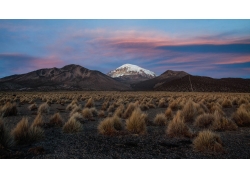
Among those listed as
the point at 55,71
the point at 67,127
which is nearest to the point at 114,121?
the point at 67,127

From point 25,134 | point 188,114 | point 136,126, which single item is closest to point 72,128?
point 25,134

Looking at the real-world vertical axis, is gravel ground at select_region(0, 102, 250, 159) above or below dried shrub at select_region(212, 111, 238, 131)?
below

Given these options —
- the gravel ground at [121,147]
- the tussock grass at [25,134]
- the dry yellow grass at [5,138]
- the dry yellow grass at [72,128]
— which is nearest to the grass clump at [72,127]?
the dry yellow grass at [72,128]

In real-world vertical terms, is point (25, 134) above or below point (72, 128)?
above

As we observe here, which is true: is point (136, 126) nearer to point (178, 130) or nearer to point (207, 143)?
point (178, 130)

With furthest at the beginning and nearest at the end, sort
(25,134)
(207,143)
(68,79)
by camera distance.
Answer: (68,79) < (25,134) < (207,143)

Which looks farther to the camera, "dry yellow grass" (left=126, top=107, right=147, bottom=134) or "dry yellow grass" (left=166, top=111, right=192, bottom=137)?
"dry yellow grass" (left=126, top=107, right=147, bottom=134)

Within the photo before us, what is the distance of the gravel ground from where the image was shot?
572 centimetres

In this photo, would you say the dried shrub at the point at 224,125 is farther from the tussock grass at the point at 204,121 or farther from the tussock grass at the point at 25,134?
the tussock grass at the point at 25,134

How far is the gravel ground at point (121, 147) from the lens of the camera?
18.8 feet

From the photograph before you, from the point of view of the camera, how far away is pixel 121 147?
6598 mm

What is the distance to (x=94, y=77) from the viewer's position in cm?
14738

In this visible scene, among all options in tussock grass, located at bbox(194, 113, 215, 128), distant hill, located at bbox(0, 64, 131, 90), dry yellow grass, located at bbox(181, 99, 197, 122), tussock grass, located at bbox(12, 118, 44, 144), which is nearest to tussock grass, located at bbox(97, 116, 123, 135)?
tussock grass, located at bbox(12, 118, 44, 144)

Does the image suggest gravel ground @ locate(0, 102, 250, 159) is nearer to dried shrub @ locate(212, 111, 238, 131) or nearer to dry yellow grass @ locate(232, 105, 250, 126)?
dried shrub @ locate(212, 111, 238, 131)
